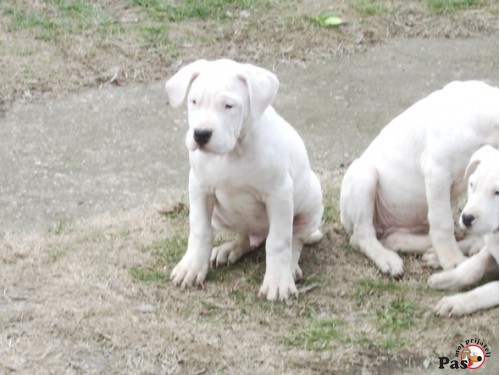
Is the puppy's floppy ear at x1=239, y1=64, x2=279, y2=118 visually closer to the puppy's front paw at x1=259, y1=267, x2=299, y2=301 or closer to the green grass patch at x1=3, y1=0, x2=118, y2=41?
the puppy's front paw at x1=259, y1=267, x2=299, y2=301

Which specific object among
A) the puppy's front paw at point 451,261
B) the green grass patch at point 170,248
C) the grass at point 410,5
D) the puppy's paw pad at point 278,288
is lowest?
the grass at point 410,5

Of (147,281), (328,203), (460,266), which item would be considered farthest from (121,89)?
(460,266)

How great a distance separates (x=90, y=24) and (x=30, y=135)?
2337 mm

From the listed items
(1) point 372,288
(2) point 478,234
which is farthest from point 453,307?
(1) point 372,288

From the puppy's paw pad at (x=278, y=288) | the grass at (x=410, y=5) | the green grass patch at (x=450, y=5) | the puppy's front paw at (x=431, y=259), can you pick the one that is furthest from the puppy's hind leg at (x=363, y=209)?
the green grass patch at (x=450, y=5)

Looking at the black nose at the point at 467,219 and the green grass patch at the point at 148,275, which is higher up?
the black nose at the point at 467,219

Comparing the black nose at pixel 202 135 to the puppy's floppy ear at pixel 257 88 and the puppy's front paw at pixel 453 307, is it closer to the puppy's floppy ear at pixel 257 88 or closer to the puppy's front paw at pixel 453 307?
the puppy's floppy ear at pixel 257 88

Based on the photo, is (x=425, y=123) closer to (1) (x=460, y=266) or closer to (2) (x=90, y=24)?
(1) (x=460, y=266)

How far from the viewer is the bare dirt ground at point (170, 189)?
4926 millimetres

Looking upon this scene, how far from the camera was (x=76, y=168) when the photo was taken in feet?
24.6

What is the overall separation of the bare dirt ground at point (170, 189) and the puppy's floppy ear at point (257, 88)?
0.99 meters

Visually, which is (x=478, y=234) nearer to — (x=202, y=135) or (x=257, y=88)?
(x=257, y=88)

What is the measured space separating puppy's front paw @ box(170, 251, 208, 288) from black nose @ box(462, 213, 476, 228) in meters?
1.37

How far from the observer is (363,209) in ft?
19.5
